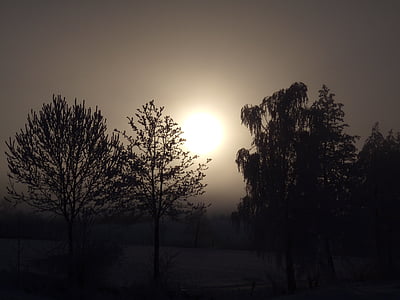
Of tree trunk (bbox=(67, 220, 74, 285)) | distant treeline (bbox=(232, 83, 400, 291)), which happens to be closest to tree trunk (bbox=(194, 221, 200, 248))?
distant treeline (bbox=(232, 83, 400, 291))

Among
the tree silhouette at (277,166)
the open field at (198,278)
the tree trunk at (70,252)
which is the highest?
the tree silhouette at (277,166)

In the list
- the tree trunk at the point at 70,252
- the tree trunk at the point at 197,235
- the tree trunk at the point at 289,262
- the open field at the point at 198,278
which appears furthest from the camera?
the tree trunk at the point at 197,235

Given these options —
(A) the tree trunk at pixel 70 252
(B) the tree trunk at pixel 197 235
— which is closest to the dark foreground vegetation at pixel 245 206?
(A) the tree trunk at pixel 70 252

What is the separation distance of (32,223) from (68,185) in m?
26.8

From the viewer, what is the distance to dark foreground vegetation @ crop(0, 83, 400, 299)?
73.4 feet

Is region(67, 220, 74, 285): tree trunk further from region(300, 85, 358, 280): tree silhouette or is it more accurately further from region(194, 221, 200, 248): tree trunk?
region(194, 221, 200, 248): tree trunk

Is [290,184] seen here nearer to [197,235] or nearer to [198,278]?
[198,278]

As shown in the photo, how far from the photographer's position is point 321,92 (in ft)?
112

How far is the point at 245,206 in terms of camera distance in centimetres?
2981

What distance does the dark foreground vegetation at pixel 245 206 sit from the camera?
2238 cm

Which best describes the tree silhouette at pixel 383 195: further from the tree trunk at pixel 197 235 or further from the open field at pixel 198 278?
the tree trunk at pixel 197 235

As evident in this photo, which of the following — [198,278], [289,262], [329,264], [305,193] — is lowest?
[198,278]

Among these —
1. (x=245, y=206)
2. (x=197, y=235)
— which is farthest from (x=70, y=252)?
(x=197, y=235)

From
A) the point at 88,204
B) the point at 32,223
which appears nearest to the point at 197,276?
the point at 88,204
